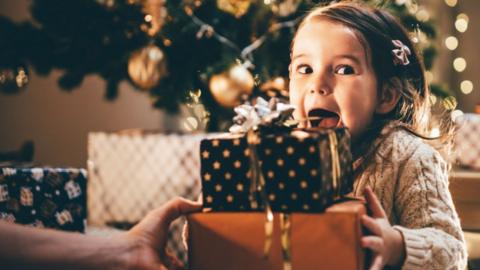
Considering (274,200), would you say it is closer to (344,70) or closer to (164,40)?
(344,70)

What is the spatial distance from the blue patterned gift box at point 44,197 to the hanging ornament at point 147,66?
0.92 metres

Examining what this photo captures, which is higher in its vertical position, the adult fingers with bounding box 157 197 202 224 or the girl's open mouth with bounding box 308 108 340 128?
the girl's open mouth with bounding box 308 108 340 128

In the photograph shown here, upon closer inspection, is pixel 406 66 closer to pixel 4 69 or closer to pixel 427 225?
pixel 427 225

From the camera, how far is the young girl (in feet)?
3.17

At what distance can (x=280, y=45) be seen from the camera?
7.77 feet

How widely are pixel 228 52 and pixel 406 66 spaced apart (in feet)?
3.48

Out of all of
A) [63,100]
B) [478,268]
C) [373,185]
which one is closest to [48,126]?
[63,100]

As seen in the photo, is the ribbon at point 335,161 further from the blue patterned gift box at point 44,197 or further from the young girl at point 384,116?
the blue patterned gift box at point 44,197

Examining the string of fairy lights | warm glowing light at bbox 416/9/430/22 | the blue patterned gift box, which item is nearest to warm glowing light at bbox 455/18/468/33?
the string of fairy lights

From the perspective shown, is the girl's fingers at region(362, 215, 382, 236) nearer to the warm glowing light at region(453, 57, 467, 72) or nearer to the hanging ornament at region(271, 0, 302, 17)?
the hanging ornament at region(271, 0, 302, 17)

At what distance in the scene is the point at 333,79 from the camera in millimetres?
1149

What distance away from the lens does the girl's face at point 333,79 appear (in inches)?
45.2

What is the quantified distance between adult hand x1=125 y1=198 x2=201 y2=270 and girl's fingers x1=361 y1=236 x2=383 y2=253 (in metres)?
0.26

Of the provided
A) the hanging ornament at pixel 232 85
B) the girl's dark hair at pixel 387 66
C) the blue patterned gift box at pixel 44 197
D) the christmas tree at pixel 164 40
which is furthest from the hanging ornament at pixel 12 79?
the girl's dark hair at pixel 387 66
